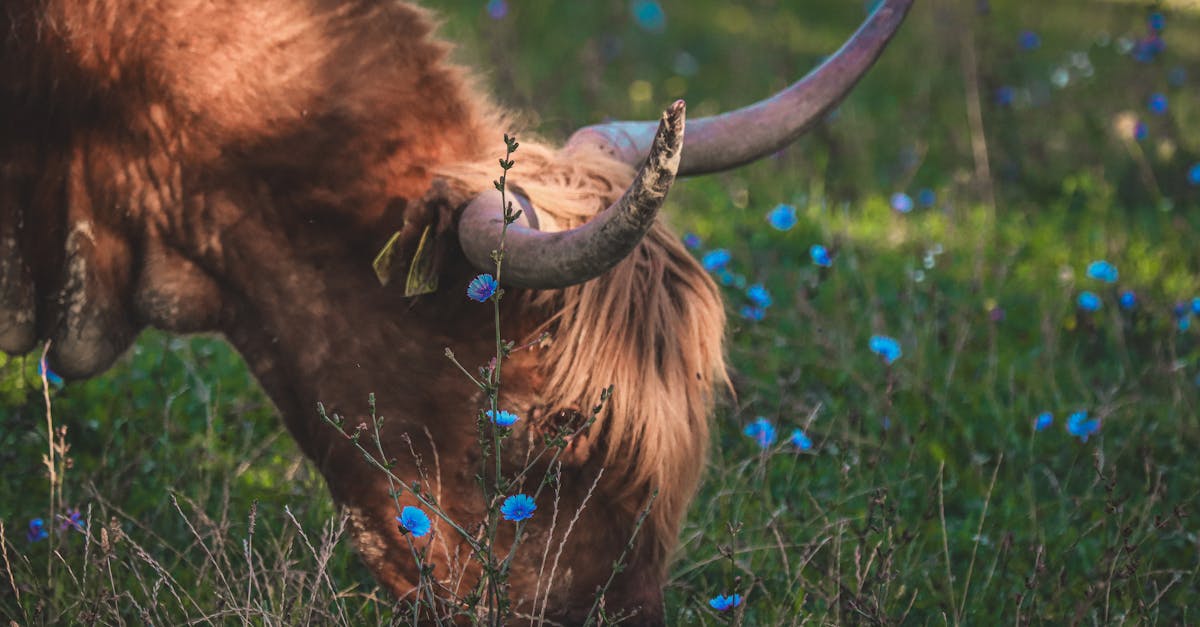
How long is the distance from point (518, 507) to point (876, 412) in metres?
2.09

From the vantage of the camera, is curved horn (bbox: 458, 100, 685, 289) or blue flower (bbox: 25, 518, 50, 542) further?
blue flower (bbox: 25, 518, 50, 542)

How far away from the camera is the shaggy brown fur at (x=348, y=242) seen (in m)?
2.45

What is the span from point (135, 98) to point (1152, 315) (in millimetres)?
3352

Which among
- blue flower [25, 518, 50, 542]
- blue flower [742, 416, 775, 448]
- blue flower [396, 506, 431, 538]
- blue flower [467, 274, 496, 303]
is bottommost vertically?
blue flower [25, 518, 50, 542]

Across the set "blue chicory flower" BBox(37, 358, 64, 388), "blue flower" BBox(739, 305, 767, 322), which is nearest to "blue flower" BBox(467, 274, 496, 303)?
"blue chicory flower" BBox(37, 358, 64, 388)

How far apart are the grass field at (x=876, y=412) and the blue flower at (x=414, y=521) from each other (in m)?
0.20

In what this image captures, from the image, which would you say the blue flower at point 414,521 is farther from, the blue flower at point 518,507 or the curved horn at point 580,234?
the curved horn at point 580,234

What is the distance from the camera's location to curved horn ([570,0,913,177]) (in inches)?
99.6

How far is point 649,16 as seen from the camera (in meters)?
8.38

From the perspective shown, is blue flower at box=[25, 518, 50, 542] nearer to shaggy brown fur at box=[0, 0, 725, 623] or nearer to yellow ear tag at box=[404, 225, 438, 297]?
shaggy brown fur at box=[0, 0, 725, 623]

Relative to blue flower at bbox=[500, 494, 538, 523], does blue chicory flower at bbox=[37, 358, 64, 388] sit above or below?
above

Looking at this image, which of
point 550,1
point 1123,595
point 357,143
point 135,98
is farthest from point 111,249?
point 550,1

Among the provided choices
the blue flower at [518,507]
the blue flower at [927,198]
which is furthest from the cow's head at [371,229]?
the blue flower at [927,198]

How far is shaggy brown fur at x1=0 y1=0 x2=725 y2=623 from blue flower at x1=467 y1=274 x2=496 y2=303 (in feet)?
0.71
